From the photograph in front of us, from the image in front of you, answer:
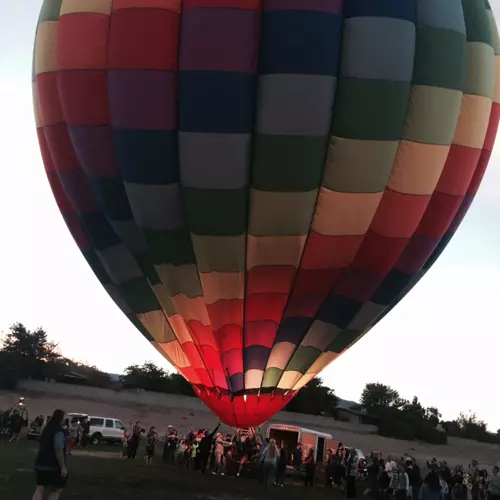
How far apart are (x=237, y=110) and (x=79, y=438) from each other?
11.8m

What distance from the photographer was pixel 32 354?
47.6 metres

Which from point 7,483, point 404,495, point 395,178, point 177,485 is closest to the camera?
point 7,483

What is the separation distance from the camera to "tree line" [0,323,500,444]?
41.6m

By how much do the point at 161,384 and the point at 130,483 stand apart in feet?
114

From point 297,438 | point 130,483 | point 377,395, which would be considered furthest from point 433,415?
point 130,483

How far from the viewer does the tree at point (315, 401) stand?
1689 inches

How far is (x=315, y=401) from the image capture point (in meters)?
44.0

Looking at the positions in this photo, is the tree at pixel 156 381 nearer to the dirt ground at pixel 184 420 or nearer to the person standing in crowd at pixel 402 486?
the dirt ground at pixel 184 420

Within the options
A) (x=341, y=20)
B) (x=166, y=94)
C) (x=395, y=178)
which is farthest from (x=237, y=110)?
(x=395, y=178)

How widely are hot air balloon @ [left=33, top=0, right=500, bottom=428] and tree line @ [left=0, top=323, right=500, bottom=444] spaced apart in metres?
29.5

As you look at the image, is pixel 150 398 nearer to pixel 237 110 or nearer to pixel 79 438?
pixel 79 438

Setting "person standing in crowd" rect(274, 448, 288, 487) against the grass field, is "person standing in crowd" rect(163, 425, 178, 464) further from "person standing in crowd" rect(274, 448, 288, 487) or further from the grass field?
"person standing in crowd" rect(274, 448, 288, 487)

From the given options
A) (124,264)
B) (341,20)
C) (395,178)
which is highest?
(341,20)

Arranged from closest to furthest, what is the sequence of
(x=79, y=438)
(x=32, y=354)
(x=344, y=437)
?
(x=79, y=438), (x=344, y=437), (x=32, y=354)
